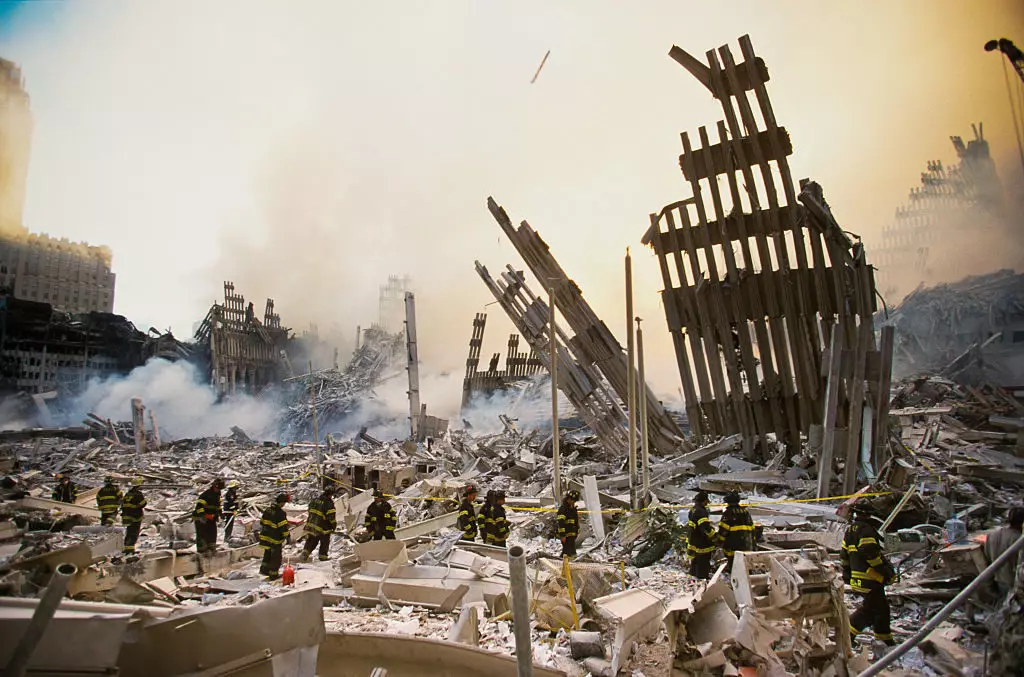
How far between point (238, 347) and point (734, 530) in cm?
2675

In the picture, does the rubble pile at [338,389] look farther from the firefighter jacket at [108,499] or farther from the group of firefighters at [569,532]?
the group of firefighters at [569,532]

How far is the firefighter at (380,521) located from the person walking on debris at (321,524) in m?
0.57

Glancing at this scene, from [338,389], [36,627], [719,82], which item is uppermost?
[719,82]

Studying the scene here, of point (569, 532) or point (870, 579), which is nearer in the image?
point (870, 579)

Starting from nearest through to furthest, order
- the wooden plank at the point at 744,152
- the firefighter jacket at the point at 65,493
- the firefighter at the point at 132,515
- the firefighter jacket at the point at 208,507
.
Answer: the firefighter jacket at the point at 208,507, the firefighter at the point at 132,515, the wooden plank at the point at 744,152, the firefighter jacket at the point at 65,493

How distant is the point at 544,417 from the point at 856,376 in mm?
16574

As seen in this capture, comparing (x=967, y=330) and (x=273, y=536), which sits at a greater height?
(x=967, y=330)

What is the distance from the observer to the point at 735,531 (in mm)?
6859

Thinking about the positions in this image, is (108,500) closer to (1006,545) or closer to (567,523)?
(567,523)

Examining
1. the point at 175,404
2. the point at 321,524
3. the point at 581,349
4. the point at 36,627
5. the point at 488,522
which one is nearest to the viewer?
the point at 36,627

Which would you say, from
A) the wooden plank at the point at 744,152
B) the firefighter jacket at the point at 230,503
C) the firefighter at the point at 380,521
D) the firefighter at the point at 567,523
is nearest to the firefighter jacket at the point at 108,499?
the firefighter jacket at the point at 230,503

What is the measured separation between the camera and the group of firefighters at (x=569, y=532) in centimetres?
497

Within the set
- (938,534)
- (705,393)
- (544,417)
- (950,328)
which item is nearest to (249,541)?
(705,393)

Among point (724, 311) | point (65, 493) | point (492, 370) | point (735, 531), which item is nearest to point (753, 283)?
point (724, 311)
